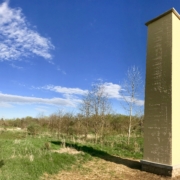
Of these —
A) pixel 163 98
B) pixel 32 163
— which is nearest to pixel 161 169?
pixel 163 98

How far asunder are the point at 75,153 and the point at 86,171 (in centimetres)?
194

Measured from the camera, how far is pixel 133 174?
5.95 metres

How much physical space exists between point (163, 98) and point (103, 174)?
2.97 metres

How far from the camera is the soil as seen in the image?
5.51 metres

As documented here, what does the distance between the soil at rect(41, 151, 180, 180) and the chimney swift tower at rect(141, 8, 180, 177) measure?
41cm

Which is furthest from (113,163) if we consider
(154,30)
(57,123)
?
(57,123)

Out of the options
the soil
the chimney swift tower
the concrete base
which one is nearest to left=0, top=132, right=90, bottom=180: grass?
the soil

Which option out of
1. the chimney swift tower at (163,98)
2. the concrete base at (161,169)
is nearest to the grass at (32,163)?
the concrete base at (161,169)

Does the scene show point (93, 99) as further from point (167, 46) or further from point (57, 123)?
point (167, 46)

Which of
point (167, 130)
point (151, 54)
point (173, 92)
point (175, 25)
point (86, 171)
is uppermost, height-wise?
point (175, 25)

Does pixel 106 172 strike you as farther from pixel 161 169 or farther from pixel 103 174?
pixel 161 169

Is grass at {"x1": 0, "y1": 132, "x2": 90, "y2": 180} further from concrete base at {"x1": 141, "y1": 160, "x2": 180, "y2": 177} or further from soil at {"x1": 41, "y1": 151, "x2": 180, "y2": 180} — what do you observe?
concrete base at {"x1": 141, "y1": 160, "x2": 180, "y2": 177}

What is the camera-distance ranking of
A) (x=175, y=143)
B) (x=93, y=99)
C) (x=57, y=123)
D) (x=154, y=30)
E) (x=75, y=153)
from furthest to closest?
(x=57, y=123)
(x=93, y=99)
(x=75, y=153)
(x=154, y=30)
(x=175, y=143)

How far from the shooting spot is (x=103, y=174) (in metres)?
5.88
